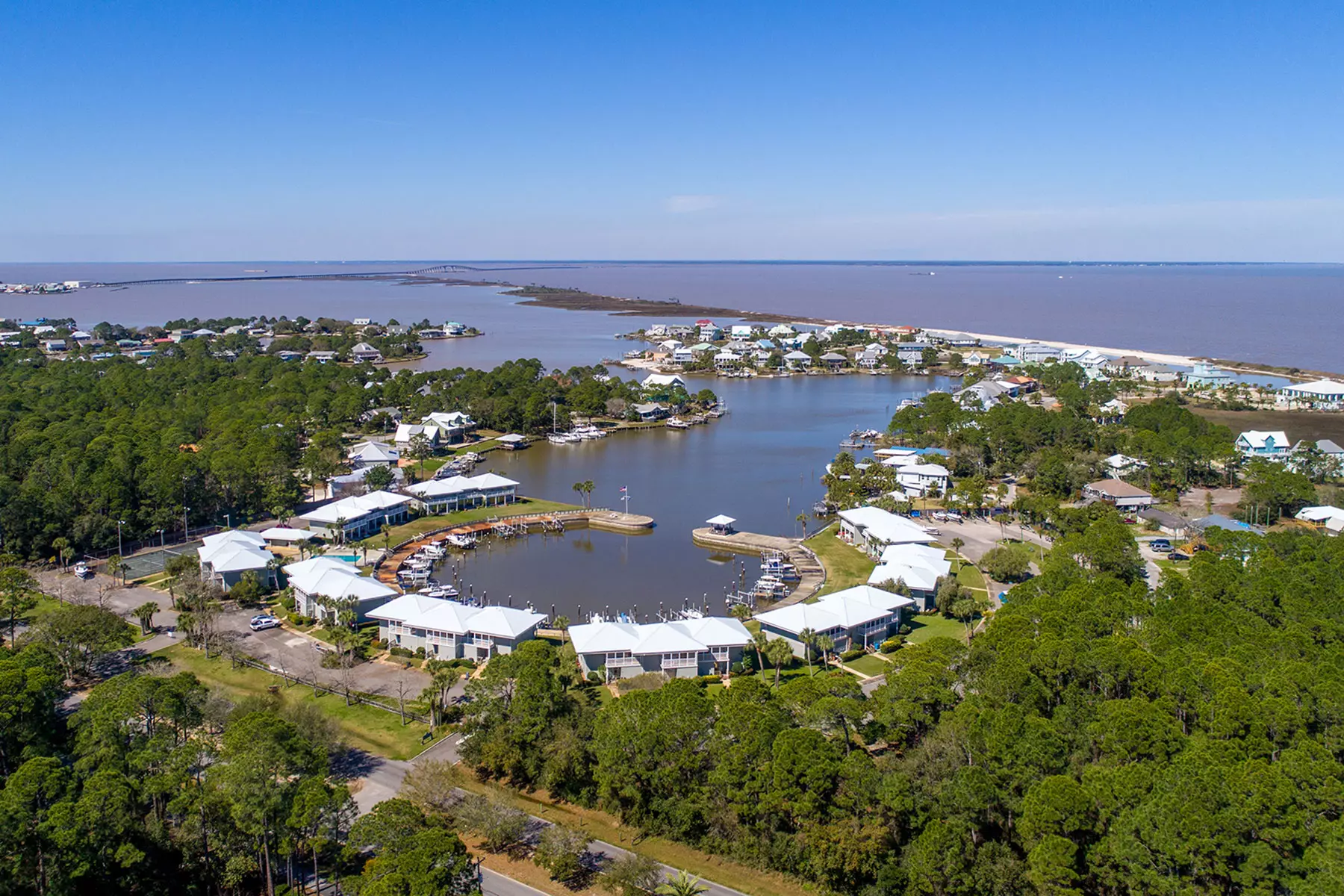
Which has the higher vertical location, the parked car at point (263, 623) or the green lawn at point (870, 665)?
the parked car at point (263, 623)

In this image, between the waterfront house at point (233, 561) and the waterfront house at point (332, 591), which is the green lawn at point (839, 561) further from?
the waterfront house at point (233, 561)

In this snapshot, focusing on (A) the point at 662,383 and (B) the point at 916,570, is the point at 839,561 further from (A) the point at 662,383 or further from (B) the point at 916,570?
(A) the point at 662,383

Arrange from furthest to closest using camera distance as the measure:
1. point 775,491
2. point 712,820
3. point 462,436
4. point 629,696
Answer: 1. point 462,436
2. point 775,491
3. point 629,696
4. point 712,820

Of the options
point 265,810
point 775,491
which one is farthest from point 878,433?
point 265,810

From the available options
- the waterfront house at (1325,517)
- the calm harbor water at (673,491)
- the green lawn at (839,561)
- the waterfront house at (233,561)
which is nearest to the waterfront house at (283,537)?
the waterfront house at (233,561)

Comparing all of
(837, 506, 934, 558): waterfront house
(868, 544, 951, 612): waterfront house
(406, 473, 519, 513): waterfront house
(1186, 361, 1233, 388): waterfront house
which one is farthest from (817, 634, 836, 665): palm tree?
(1186, 361, 1233, 388): waterfront house

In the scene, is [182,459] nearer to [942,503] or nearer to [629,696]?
[629,696]
